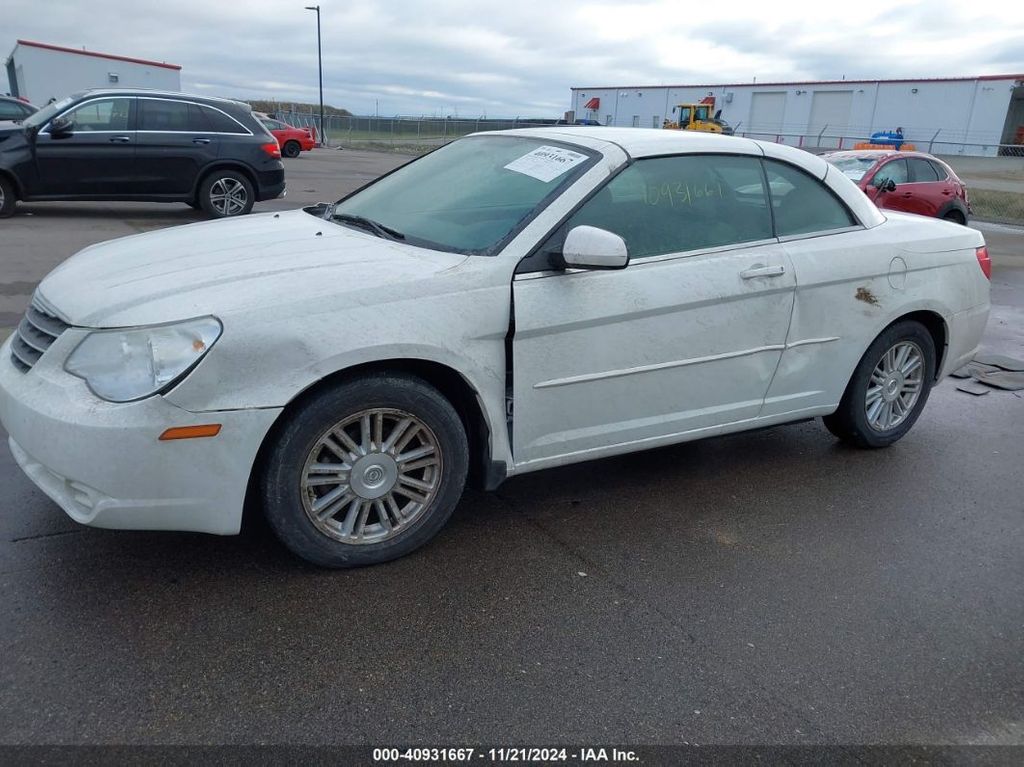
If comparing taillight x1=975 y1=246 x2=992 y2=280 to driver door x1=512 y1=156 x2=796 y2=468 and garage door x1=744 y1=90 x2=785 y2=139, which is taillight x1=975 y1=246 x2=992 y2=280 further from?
garage door x1=744 y1=90 x2=785 y2=139

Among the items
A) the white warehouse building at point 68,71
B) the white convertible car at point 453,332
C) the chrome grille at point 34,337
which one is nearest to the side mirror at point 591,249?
the white convertible car at point 453,332

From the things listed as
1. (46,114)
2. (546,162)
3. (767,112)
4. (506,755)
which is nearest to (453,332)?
(546,162)

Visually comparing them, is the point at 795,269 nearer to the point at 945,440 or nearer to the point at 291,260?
the point at 945,440

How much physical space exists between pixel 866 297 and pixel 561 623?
2.43 meters

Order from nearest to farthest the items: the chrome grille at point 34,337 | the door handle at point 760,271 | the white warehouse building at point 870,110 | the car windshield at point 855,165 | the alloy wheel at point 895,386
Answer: the chrome grille at point 34,337
the door handle at point 760,271
the alloy wheel at point 895,386
the car windshield at point 855,165
the white warehouse building at point 870,110

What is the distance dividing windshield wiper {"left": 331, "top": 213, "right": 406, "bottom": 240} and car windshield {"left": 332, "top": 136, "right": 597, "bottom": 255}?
0.03ft

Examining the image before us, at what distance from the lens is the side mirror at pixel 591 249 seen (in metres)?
3.26

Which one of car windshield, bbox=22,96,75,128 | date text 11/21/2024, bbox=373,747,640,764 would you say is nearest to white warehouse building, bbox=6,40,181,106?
Result: car windshield, bbox=22,96,75,128

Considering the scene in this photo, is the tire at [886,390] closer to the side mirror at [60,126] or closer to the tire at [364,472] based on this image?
the tire at [364,472]

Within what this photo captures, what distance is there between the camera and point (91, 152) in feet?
37.5

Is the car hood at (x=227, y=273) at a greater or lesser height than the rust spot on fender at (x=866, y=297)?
greater

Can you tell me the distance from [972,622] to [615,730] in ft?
5.20

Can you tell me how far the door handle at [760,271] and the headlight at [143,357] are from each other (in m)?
2.30

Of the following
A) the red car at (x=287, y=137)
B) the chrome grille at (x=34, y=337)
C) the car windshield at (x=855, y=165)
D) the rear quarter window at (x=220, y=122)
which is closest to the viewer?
the chrome grille at (x=34, y=337)
